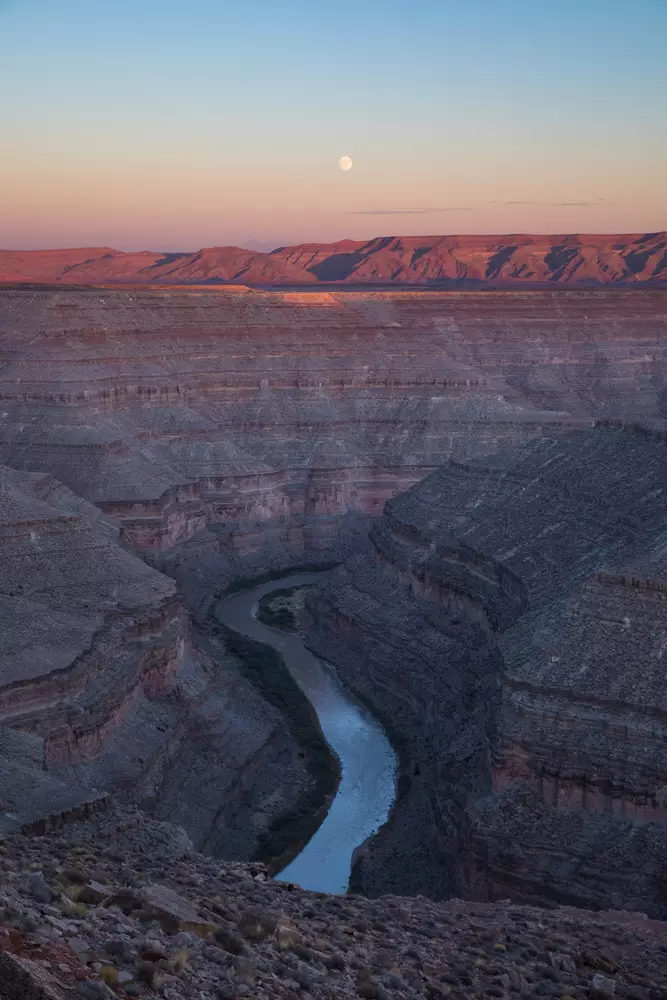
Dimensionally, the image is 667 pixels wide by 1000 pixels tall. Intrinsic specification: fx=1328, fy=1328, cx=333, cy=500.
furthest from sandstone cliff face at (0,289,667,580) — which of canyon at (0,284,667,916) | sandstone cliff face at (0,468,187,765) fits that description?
sandstone cliff face at (0,468,187,765)

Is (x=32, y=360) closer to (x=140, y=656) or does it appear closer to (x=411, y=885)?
(x=140, y=656)

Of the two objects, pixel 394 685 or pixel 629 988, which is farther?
pixel 394 685

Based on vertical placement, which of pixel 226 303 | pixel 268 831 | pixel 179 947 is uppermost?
pixel 226 303

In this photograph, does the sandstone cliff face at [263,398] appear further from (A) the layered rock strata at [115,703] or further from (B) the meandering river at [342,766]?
(A) the layered rock strata at [115,703]

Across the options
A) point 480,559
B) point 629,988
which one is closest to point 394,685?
point 480,559

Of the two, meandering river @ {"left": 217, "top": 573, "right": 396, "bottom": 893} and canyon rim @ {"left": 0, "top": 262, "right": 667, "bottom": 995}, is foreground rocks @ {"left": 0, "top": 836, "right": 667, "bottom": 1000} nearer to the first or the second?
canyon rim @ {"left": 0, "top": 262, "right": 667, "bottom": 995}

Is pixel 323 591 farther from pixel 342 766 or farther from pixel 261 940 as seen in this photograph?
pixel 261 940

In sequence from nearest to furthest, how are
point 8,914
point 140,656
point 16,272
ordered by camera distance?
point 8,914 < point 140,656 < point 16,272

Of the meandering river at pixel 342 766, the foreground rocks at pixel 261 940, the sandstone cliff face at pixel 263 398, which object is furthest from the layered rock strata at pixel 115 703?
the sandstone cliff face at pixel 263 398
